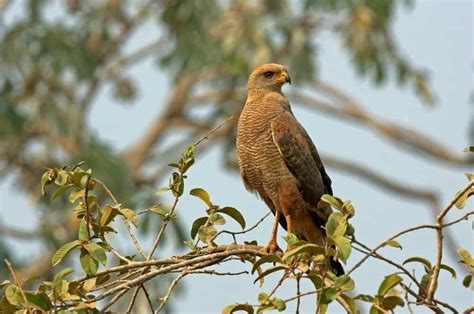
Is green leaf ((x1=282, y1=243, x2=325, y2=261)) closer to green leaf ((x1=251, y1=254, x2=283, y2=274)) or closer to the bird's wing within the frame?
green leaf ((x1=251, y1=254, x2=283, y2=274))

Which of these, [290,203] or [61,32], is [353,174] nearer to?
[61,32]

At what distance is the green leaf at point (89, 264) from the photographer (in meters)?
3.62

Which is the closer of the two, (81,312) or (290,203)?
(81,312)

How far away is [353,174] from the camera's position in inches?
653

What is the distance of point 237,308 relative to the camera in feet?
11.6

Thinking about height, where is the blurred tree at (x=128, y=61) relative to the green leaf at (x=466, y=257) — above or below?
above

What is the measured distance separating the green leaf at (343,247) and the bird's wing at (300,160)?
2.03 meters

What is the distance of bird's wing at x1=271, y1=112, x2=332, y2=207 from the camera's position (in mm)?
5359

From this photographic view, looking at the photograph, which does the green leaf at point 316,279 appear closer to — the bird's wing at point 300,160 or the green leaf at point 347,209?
the green leaf at point 347,209

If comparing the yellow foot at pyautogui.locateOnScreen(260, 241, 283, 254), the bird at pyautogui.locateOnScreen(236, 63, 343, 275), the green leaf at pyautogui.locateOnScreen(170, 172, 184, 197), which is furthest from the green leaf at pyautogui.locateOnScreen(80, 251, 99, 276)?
the bird at pyautogui.locateOnScreen(236, 63, 343, 275)

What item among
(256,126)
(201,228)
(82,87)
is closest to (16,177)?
(82,87)

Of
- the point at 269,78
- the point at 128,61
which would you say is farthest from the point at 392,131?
the point at 269,78

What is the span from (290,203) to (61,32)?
8678 mm

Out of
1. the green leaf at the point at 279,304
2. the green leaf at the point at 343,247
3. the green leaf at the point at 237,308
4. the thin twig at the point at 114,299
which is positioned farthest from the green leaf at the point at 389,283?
the thin twig at the point at 114,299
